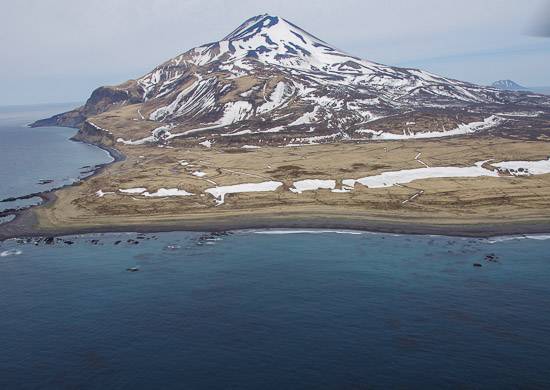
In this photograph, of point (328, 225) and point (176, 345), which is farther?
point (328, 225)

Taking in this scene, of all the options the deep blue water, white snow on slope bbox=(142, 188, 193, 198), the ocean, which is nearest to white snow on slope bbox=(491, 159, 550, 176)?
the ocean

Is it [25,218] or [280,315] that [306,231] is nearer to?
[280,315]

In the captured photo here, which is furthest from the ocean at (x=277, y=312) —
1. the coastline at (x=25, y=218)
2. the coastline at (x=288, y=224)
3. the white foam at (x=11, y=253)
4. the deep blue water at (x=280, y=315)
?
the coastline at (x=25, y=218)

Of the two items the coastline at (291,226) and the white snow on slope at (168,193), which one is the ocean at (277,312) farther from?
the white snow on slope at (168,193)

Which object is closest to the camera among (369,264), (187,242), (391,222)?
(369,264)

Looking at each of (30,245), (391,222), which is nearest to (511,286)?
(391,222)

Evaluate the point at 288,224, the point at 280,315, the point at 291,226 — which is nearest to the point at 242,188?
the point at 288,224

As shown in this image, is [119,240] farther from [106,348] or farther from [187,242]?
[106,348]

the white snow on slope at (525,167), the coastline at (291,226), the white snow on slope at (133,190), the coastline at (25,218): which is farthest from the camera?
the white snow on slope at (525,167)
